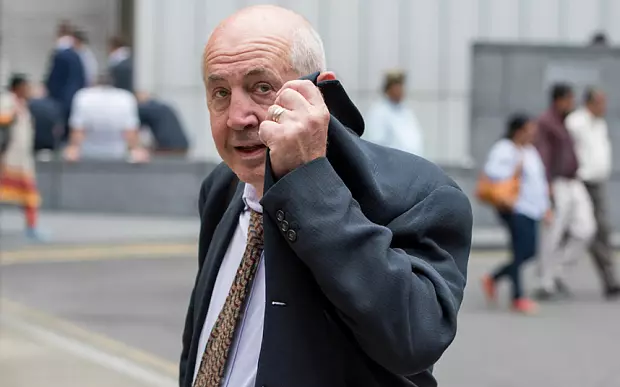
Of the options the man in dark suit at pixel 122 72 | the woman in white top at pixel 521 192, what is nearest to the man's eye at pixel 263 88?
the woman in white top at pixel 521 192

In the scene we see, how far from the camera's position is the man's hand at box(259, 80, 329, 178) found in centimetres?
215

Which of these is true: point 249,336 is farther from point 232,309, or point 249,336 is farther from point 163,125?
point 163,125

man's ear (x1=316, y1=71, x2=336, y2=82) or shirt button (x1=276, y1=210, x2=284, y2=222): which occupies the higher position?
man's ear (x1=316, y1=71, x2=336, y2=82)

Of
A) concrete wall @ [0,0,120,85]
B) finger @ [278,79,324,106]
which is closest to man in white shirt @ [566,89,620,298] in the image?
finger @ [278,79,324,106]

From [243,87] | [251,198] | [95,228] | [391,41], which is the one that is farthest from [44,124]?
[243,87]

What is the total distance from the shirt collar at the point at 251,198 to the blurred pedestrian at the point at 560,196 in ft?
30.1

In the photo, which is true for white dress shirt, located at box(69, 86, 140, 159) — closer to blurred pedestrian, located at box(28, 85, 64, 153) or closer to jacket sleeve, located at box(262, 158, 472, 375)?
blurred pedestrian, located at box(28, 85, 64, 153)

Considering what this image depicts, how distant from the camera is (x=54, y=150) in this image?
700 inches

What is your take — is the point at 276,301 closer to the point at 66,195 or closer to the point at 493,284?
the point at 493,284

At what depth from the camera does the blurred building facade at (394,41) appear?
1856cm

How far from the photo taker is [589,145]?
476 inches

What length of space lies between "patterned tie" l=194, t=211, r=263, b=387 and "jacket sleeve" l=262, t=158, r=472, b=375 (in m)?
0.27

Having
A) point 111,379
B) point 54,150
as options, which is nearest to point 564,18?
point 54,150

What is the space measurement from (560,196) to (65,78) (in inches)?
346
